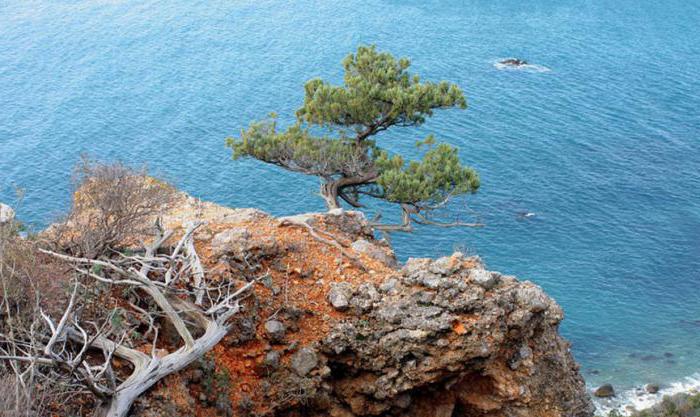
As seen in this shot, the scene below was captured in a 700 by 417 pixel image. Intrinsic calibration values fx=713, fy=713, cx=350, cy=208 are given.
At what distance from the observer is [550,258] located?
224 ft

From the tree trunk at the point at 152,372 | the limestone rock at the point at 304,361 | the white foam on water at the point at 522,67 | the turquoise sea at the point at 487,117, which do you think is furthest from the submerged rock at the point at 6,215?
the white foam on water at the point at 522,67

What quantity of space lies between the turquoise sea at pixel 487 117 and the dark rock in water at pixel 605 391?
1818mm

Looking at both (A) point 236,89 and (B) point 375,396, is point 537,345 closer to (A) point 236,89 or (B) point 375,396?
(B) point 375,396

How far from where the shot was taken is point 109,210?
70.8 ft

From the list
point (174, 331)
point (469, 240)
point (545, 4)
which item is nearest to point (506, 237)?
point (469, 240)

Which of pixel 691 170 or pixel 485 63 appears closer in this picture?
pixel 691 170

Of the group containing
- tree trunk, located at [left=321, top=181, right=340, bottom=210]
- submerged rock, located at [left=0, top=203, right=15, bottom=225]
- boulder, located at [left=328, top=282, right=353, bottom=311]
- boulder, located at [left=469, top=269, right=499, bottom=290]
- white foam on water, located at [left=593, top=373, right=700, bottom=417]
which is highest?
submerged rock, located at [left=0, top=203, right=15, bottom=225]

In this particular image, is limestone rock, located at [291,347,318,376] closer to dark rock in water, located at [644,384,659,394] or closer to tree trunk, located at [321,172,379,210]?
tree trunk, located at [321,172,379,210]

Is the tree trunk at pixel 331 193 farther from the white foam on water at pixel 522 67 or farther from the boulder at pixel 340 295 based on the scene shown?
the white foam on water at pixel 522 67

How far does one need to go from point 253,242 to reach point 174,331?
4.58 metres

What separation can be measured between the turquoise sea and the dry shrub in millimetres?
37535

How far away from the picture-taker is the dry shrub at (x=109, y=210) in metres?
21.1

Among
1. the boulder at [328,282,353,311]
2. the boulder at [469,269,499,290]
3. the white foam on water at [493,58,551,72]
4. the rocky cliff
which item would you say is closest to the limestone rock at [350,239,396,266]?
the rocky cliff

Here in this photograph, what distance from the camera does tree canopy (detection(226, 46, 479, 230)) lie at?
116 feet
